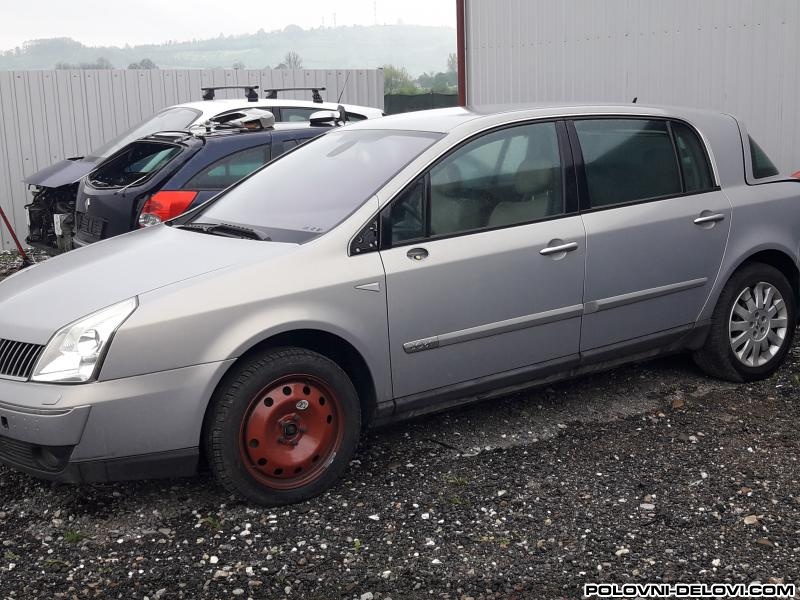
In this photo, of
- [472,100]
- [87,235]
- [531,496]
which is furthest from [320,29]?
[531,496]

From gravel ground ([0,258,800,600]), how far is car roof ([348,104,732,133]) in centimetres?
158

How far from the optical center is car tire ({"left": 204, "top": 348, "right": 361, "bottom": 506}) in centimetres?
395

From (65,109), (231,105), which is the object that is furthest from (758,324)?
(65,109)

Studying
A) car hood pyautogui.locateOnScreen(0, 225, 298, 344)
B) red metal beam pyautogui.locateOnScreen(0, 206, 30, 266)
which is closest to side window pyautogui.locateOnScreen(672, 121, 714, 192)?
car hood pyautogui.locateOnScreen(0, 225, 298, 344)

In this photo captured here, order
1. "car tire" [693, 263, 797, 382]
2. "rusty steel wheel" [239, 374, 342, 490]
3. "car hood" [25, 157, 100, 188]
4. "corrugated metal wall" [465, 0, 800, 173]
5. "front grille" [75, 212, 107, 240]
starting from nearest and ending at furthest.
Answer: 1. "rusty steel wheel" [239, 374, 342, 490]
2. "car tire" [693, 263, 797, 382]
3. "front grille" [75, 212, 107, 240]
4. "corrugated metal wall" [465, 0, 800, 173]
5. "car hood" [25, 157, 100, 188]

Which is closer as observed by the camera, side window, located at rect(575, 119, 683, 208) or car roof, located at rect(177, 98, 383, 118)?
side window, located at rect(575, 119, 683, 208)

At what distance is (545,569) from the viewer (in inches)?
142

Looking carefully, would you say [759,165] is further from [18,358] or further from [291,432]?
[18,358]

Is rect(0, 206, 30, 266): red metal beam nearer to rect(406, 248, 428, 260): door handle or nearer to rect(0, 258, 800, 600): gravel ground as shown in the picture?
rect(0, 258, 800, 600): gravel ground

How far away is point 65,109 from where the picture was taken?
13156mm

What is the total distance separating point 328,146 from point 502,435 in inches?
70.3

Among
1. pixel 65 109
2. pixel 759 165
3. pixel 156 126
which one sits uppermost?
pixel 65 109

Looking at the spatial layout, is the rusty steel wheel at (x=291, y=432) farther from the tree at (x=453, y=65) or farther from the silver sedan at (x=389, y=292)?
the tree at (x=453, y=65)

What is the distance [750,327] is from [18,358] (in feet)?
13.0
